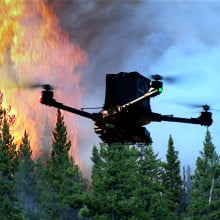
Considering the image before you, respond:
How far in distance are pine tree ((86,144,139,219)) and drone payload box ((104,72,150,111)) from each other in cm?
3264

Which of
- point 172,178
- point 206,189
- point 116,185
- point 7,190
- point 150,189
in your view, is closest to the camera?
point 116,185

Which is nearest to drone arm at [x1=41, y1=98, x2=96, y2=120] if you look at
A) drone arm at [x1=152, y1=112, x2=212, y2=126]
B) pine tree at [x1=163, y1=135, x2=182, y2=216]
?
drone arm at [x1=152, y1=112, x2=212, y2=126]

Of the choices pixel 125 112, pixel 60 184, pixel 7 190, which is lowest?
pixel 125 112

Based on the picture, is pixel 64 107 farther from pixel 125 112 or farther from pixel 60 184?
pixel 60 184

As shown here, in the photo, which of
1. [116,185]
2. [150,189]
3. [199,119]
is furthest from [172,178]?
[199,119]

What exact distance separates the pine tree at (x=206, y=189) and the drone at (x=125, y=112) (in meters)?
42.7

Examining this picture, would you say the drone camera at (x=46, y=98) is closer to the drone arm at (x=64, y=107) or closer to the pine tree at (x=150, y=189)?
the drone arm at (x=64, y=107)

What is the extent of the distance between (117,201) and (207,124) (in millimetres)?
33812

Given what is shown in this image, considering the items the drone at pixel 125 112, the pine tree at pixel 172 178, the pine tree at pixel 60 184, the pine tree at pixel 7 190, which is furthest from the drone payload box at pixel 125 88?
the pine tree at pixel 172 178

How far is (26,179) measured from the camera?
71562 millimetres

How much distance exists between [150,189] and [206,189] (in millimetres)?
6692

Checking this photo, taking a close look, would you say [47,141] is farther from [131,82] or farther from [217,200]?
[131,82]

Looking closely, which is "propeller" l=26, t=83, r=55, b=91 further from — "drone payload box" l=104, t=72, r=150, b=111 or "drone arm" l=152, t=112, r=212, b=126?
"drone arm" l=152, t=112, r=212, b=126

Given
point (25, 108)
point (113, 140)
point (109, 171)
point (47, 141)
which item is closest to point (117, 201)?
point (109, 171)
